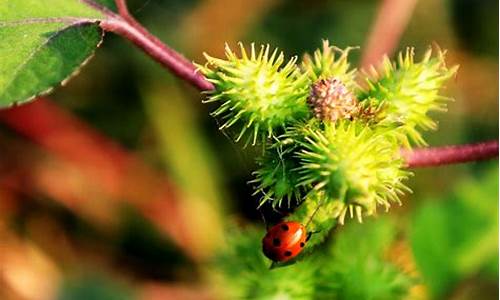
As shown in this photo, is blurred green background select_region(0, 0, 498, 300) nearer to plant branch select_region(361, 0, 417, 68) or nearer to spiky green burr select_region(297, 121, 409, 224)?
plant branch select_region(361, 0, 417, 68)

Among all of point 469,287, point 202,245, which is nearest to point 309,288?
point 469,287

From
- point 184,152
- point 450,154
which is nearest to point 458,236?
point 450,154

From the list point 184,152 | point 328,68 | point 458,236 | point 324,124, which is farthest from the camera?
point 184,152

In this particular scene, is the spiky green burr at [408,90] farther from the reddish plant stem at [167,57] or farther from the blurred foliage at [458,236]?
the blurred foliage at [458,236]

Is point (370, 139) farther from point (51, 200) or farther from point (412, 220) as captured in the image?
point (51, 200)

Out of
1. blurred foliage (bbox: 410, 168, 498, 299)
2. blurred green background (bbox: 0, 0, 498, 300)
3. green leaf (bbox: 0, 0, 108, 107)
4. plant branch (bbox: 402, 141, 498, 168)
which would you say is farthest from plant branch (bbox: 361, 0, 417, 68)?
green leaf (bbox: 0, 0, 108, 107)

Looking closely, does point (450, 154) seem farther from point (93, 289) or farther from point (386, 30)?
point (93, 289)
